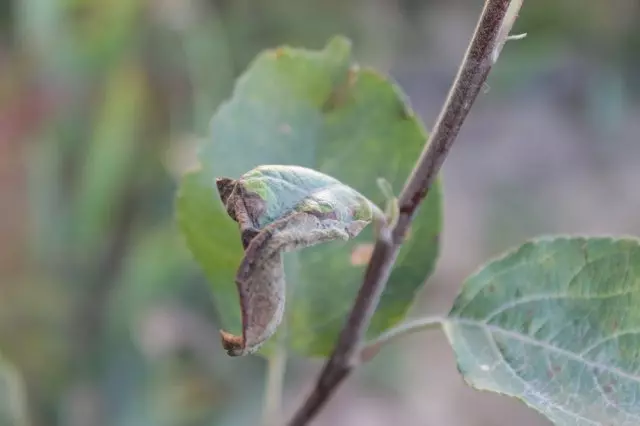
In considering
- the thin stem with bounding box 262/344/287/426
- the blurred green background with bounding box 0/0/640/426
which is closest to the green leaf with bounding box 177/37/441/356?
the thin stem with bounding box 262/344/287/426

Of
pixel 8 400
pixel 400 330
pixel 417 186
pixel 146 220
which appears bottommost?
pixel 146 220

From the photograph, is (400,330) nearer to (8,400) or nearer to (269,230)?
(269,230)

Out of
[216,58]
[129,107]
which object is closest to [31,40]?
[129,107]

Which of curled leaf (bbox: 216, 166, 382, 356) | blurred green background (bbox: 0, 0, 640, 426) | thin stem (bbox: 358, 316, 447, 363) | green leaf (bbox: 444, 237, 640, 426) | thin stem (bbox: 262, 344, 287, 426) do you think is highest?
curled leaf (bbox: 216, 166, 382, 356)

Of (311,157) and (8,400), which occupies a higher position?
(311,157)

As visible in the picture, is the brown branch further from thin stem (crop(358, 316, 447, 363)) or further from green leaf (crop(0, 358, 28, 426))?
green leaf (crop(0, 358, 28, 426))

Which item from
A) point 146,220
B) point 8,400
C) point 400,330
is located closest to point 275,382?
point 400,330
